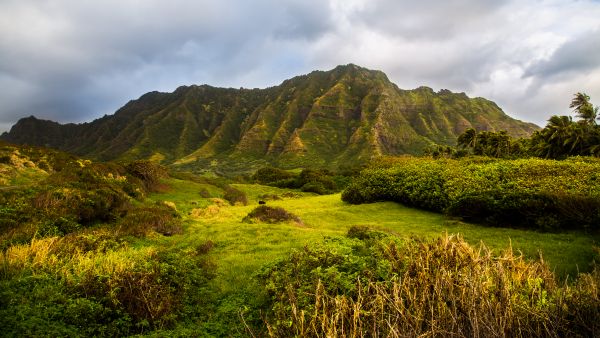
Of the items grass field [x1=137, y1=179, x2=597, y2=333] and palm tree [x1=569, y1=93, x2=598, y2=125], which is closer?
grass field [x1=137, y1=179, x2=597, y2=333]

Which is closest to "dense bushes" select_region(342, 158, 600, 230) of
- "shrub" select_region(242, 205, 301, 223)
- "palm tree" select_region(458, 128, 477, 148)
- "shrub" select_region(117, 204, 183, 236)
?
"shrub" select_region(242, 205, 301, 223)

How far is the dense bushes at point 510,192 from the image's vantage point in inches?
806

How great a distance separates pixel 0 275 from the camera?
1098cm

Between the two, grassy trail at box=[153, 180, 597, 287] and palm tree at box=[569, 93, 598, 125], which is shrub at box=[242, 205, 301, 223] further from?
palm tree at box=[569, 93, 598, 125]

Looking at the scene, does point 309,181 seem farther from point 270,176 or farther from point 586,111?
point 586,111

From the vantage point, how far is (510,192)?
23.2m

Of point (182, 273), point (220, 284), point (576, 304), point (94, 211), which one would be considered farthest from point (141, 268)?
point (94, 211)

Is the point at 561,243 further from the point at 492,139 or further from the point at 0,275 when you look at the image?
the point at 492,139

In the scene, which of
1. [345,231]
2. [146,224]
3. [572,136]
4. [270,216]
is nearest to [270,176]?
[572,136]

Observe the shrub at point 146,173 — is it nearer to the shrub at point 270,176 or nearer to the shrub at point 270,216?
the shrub at point 270,216

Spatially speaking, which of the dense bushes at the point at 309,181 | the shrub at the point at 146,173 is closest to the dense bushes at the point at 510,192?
the shrub at the point at 146,173

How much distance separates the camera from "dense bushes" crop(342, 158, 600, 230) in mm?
20469

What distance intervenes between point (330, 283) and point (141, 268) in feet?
19.8

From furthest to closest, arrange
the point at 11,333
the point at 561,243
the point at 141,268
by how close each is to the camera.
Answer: the point at 561,243 < the point at 141,268 < the point at 11,333
